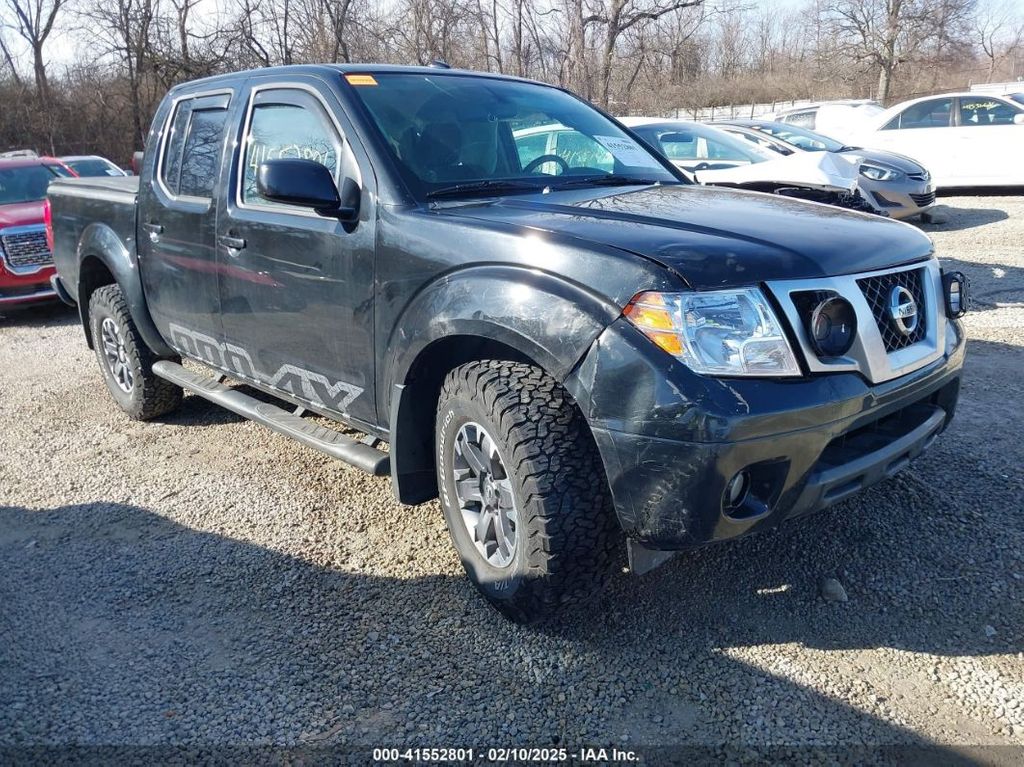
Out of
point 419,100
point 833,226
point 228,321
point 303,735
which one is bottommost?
point 303,735

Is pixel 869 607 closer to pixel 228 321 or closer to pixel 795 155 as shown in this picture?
pixel 228 321

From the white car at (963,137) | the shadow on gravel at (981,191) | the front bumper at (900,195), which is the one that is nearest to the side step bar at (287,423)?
the front bumper at (900,195)

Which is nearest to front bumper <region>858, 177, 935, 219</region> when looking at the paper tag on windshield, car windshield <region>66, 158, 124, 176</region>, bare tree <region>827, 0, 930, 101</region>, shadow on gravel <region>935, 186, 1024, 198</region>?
shadow on gravel <region>935, 186, 1024, 198</region>

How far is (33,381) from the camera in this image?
20.9 ft

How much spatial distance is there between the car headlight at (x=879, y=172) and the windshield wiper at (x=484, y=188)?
823cm

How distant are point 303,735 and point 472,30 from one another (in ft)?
98.6

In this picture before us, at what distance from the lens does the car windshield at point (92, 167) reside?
12.0m

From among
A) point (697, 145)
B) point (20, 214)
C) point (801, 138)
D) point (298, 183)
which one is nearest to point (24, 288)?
point (20, 214)

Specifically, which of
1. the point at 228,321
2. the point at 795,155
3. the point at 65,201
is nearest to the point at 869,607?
the point at 228,321

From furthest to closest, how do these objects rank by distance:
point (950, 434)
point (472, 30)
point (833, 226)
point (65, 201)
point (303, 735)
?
point (472, 30) → point (65, 201) → point (950, 434) → point (833, 226) → point (303, 735)

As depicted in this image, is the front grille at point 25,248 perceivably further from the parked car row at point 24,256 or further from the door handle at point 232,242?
the door handle at point 232,242

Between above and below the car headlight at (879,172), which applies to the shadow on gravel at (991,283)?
below

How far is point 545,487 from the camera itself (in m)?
2.56

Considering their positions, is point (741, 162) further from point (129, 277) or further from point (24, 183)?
point (24, 183)
